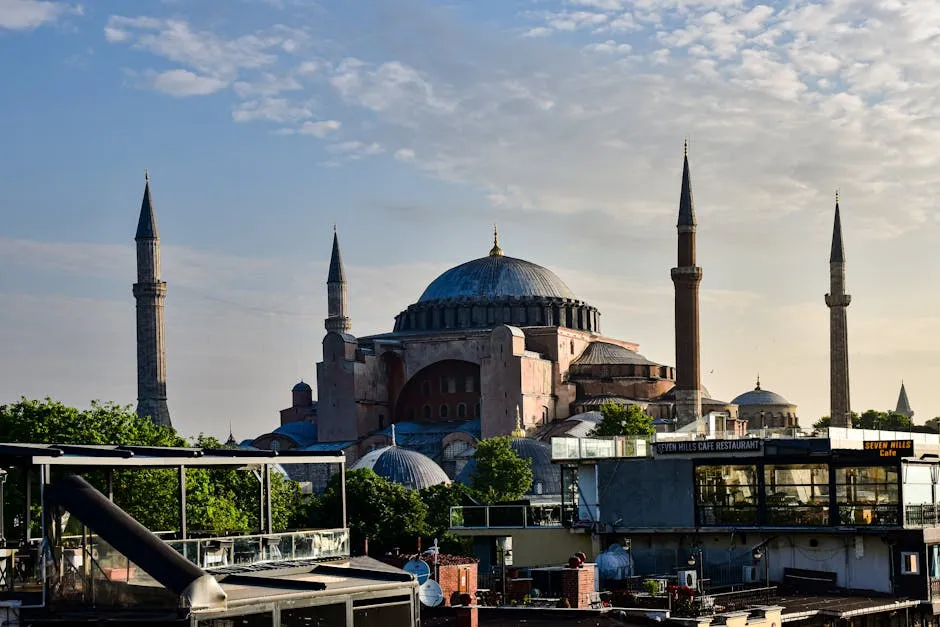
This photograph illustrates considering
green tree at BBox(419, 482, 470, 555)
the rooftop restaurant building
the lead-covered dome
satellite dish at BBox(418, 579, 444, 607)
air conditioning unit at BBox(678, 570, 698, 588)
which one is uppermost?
the lead-covered dome

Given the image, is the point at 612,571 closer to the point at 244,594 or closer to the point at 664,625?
the point at 664,625

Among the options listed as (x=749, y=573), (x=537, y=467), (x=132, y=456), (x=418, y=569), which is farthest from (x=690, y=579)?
(x=537, y=467)

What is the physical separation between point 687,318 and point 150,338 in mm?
25923

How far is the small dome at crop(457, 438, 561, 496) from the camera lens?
70500 mm

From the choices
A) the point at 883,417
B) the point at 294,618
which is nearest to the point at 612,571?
the point at 294,618

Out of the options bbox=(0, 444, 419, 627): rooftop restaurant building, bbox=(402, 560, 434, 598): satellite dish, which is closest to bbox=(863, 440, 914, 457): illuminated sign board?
bbox=(402, 560, 434, 598): satellite dish

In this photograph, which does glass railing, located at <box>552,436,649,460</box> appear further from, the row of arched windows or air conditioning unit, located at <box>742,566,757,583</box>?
the row of arched windows

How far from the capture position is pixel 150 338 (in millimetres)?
74750

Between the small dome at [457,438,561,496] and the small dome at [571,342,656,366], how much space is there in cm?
1490

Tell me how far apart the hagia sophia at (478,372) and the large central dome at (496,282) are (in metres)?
0.11

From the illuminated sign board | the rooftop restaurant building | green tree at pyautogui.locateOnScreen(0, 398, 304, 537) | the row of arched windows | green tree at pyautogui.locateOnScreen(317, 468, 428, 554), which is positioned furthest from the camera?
the row of arched windows

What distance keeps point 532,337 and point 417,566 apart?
6770cm

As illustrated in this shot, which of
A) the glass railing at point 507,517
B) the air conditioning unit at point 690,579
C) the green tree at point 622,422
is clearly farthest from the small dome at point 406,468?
the air conditioning unit at point 690,579

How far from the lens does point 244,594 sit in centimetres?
1297
